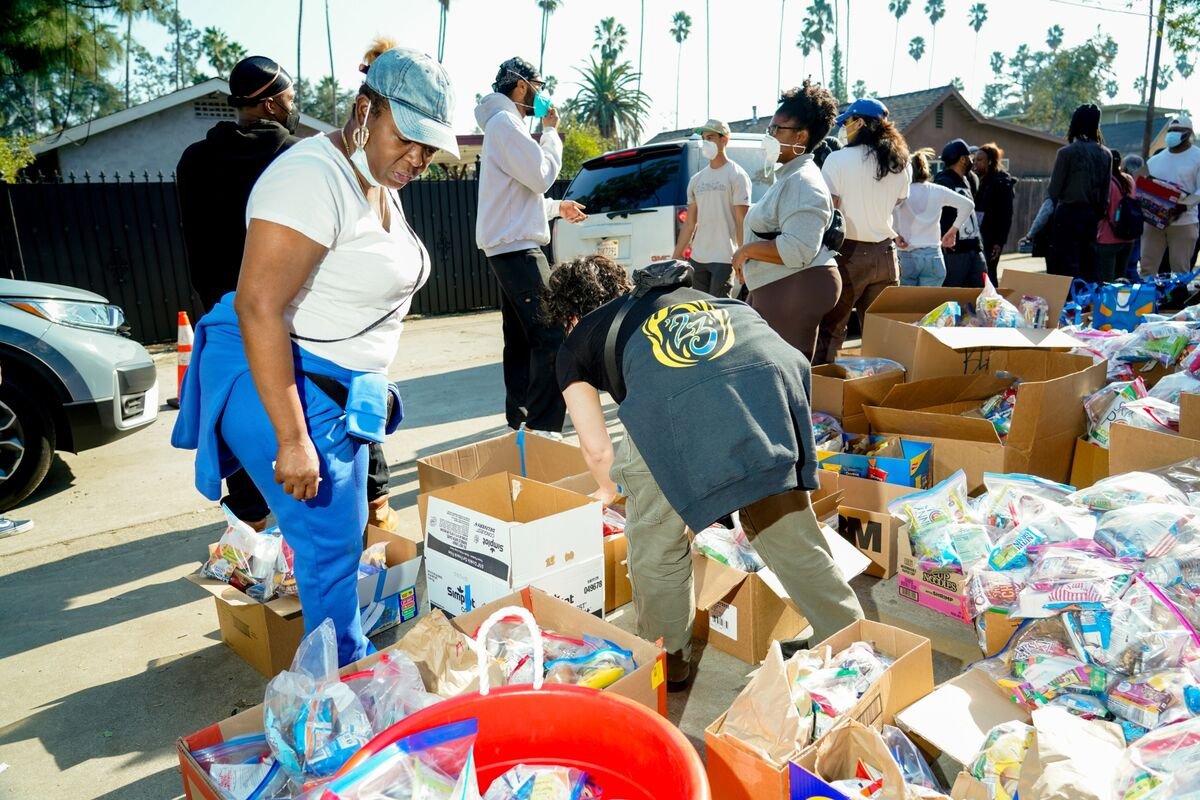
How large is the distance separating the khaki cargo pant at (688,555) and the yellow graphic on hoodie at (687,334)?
1.10 feet

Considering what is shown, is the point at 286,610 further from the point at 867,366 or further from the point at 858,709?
the point at 867,366

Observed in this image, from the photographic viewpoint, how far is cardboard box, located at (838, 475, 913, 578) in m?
3.11

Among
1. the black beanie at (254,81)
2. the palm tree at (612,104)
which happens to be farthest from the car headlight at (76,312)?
the palm tree at (612,104)

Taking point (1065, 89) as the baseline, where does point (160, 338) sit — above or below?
below

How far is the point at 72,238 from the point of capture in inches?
337

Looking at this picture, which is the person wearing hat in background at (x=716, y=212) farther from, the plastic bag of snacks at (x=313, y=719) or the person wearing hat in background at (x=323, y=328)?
the plastic bag of snacks at (x=313, y=719)

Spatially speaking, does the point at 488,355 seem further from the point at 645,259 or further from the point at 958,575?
the point at 958,575

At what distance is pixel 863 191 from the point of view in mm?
4645

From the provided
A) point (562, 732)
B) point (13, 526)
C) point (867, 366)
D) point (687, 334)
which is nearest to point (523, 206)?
point (867, 366)

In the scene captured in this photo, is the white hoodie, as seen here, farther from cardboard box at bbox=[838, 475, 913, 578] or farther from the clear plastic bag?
the clear plastic bag

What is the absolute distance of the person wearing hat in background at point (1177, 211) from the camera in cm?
707

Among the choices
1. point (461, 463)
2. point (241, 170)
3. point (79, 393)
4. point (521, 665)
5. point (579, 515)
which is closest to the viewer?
point (521, 665)

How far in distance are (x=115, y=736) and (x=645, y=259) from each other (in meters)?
5.31

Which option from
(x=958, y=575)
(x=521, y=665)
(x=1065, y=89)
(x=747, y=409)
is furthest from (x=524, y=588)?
(x=1065, y=89)
